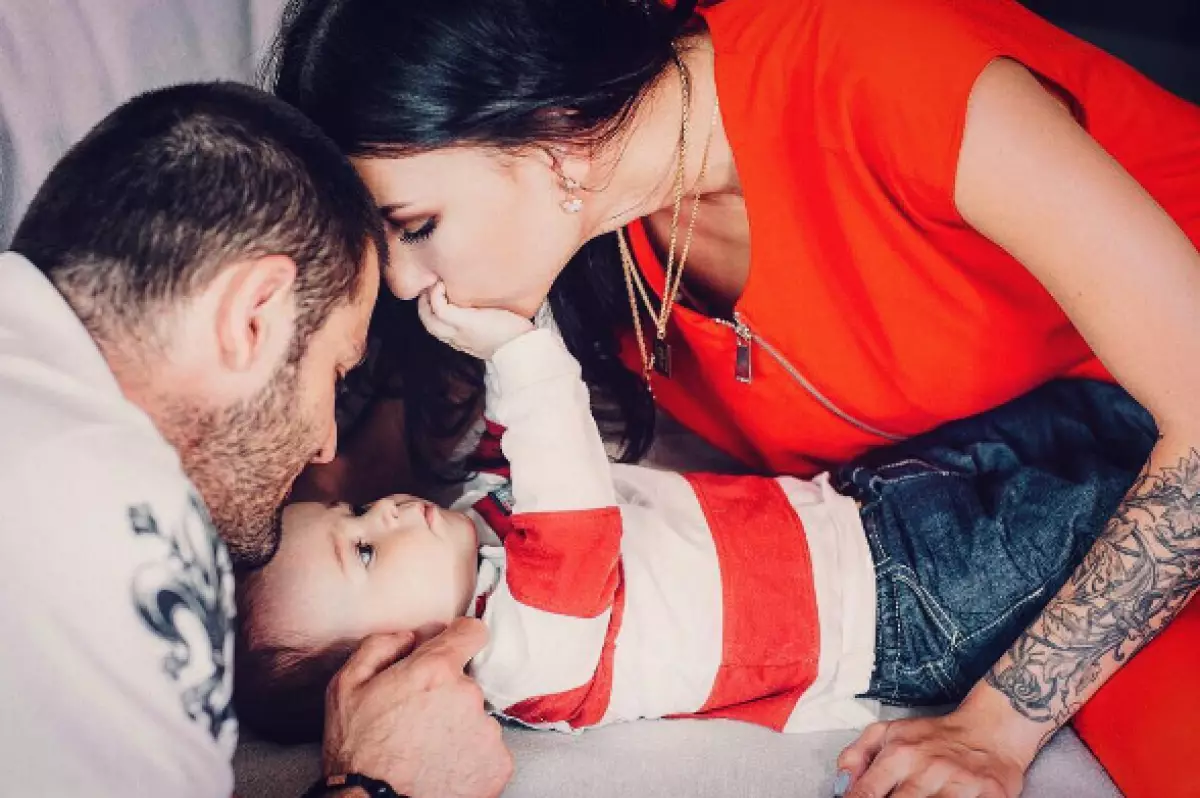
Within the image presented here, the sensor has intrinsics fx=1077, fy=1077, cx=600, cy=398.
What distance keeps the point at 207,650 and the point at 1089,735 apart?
2.69 ft

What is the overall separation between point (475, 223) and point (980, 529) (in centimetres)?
62

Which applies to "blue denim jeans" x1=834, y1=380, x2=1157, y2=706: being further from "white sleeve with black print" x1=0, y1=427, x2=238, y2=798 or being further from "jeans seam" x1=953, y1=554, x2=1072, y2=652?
"white sleeve with black print" x1=0, y1=427, x2=238, y2=798

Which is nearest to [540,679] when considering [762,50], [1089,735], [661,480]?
[661,480]

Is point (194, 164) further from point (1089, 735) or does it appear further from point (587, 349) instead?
point (1089, 735)

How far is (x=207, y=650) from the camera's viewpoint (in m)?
0.78

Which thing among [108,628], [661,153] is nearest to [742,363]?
[661,153]

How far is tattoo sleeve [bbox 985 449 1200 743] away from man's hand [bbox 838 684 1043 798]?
0.07 feet

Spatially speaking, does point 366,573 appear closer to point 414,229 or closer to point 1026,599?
point 414,229

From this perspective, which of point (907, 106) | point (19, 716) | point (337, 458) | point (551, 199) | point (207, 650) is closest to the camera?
point (19, 716)

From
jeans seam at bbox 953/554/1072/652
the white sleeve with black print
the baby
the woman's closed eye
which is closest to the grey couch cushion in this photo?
the baby

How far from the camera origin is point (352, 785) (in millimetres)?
895

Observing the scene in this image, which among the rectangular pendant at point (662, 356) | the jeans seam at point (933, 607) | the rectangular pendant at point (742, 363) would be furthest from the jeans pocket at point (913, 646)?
the rectangular pendant at point (662, 356)

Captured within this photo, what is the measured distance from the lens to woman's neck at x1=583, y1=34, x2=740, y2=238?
110 cm

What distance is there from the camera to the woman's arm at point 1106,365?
2.97 feet
